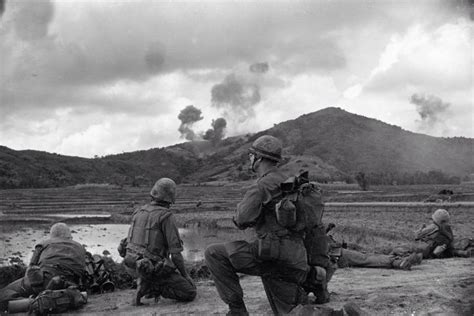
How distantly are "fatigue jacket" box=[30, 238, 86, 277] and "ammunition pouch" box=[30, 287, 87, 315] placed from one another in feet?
1.67

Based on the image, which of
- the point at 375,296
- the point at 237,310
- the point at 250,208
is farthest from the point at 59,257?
the point at 375,296

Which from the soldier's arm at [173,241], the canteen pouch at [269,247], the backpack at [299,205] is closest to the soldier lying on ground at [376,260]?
the soldier's arm at [173,241]

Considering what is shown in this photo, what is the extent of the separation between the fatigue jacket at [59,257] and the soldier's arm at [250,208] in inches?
133

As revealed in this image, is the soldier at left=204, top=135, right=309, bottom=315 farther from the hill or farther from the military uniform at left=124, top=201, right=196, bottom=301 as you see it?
the hill

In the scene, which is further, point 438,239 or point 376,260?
point 438,239

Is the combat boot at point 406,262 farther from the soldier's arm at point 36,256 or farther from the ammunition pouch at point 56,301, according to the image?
the soldier's arm at point 36,256

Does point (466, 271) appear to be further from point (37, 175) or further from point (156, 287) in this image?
point (37, 175)

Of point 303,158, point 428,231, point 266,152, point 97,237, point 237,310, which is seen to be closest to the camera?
point 237,310

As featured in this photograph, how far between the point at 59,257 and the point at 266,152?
12.5 feet

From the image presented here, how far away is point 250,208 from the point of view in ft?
20.7

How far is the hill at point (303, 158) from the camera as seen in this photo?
111750 millimetres

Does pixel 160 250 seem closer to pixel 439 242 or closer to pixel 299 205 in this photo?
pixel 299 205

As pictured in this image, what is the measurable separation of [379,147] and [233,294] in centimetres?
13927

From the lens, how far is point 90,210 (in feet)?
117
